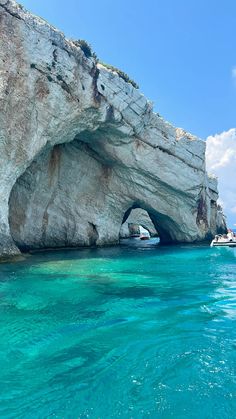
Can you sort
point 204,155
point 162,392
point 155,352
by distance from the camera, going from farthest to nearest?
point 204,155
point 155,352
point 162,392

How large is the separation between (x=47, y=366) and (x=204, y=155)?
38.2m

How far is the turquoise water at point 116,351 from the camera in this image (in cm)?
536

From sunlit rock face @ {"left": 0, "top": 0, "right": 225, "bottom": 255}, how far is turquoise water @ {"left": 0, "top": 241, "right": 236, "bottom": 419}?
11.7 m

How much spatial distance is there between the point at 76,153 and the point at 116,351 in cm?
2874

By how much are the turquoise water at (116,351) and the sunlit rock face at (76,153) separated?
11.7 metres

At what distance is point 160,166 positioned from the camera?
35.6 m

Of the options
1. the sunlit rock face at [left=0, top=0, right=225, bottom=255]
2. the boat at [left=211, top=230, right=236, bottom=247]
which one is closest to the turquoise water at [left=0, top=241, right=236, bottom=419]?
the sunlit rock face at [left=0, top=0, right=225, bottom=255]

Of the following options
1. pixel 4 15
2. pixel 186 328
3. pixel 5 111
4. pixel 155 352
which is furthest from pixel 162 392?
pixel 4 15

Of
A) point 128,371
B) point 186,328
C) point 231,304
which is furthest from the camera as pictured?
point 231,304

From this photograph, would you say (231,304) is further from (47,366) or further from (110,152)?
(110,152)

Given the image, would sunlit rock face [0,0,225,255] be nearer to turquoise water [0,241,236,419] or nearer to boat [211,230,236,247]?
boat [211,230,236,247]

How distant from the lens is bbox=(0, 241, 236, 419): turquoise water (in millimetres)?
5363

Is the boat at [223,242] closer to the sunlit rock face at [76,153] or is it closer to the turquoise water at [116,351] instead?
the sunlit rock face at [76,153]

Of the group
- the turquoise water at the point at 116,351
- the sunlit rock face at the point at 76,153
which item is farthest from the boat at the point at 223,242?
the turquoise water at the point at 116,351
